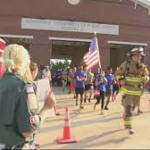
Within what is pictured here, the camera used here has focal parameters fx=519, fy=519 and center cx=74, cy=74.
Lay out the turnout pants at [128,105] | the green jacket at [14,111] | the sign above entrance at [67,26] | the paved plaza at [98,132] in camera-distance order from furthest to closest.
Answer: the sign above entrance at [67,26] < the turnout pants at [128,105] < the paved plaza at [98,132] < the green jacket at [14,111]

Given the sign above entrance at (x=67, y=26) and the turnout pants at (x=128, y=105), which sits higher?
the sign above entrance at (x=67, y=26)

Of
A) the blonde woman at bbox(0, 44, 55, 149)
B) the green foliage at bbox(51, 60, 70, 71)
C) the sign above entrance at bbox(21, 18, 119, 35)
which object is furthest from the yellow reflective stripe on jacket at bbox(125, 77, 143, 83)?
the green foliage at bbox(51, 60, 70, 71)

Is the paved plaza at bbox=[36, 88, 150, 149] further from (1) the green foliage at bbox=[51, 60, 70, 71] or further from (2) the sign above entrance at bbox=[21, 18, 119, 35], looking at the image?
(1) the green foliage at bbox=[51, 60, 70, 71]

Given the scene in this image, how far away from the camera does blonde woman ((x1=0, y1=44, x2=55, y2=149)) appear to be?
4270 millimetres

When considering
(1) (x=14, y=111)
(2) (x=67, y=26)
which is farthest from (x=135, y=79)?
(2) (x=67, y=26)

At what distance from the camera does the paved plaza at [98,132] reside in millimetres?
10727

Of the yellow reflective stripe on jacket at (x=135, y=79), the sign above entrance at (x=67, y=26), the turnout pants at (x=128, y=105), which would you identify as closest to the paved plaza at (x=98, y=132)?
the turnout pants at (x=128, y=105)

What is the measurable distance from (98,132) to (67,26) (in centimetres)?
2204

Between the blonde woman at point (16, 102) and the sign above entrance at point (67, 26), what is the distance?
28723mm

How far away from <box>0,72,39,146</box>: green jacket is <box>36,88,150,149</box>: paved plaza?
6.20 meters

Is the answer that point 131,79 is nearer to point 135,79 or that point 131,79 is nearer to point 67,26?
point 135,79

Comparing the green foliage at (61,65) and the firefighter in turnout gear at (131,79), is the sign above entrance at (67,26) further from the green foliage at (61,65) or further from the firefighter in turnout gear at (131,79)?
the firefighter in turnout gear at (131,79)

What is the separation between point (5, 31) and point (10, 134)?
28231 millimetres

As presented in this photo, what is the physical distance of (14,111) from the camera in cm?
428
